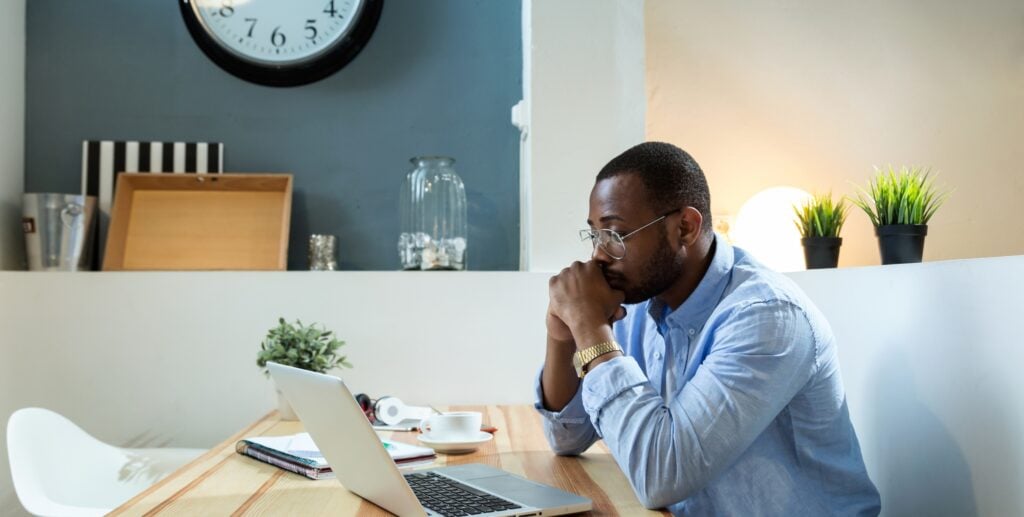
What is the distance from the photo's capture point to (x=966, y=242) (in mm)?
2939

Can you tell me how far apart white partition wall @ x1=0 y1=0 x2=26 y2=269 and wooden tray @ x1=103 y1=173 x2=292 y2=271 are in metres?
0.32

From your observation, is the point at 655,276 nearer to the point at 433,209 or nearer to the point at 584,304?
the point at 584,304

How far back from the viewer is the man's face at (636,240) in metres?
1.45

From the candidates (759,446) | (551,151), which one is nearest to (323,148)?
(551,151)

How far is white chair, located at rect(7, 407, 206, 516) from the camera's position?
5.61 ft

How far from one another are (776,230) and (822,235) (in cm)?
30

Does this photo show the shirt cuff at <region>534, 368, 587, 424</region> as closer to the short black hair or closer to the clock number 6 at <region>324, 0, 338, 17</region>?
the short black hair

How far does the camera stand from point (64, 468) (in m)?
1.88

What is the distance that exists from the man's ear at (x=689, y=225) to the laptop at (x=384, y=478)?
466mm

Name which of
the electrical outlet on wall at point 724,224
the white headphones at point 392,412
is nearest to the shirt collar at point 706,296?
the white headphones at point 392,412

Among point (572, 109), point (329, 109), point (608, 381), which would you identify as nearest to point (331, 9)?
point (329, 109)

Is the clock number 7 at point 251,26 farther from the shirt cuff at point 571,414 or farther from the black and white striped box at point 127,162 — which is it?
the shirt cuff at point 571,414

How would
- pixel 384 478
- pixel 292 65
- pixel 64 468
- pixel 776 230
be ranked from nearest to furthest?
pixel 384 478 → pixel 64 468 → pixel 776 230 → pixel 292 65

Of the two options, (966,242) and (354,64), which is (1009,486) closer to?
(966,242)
